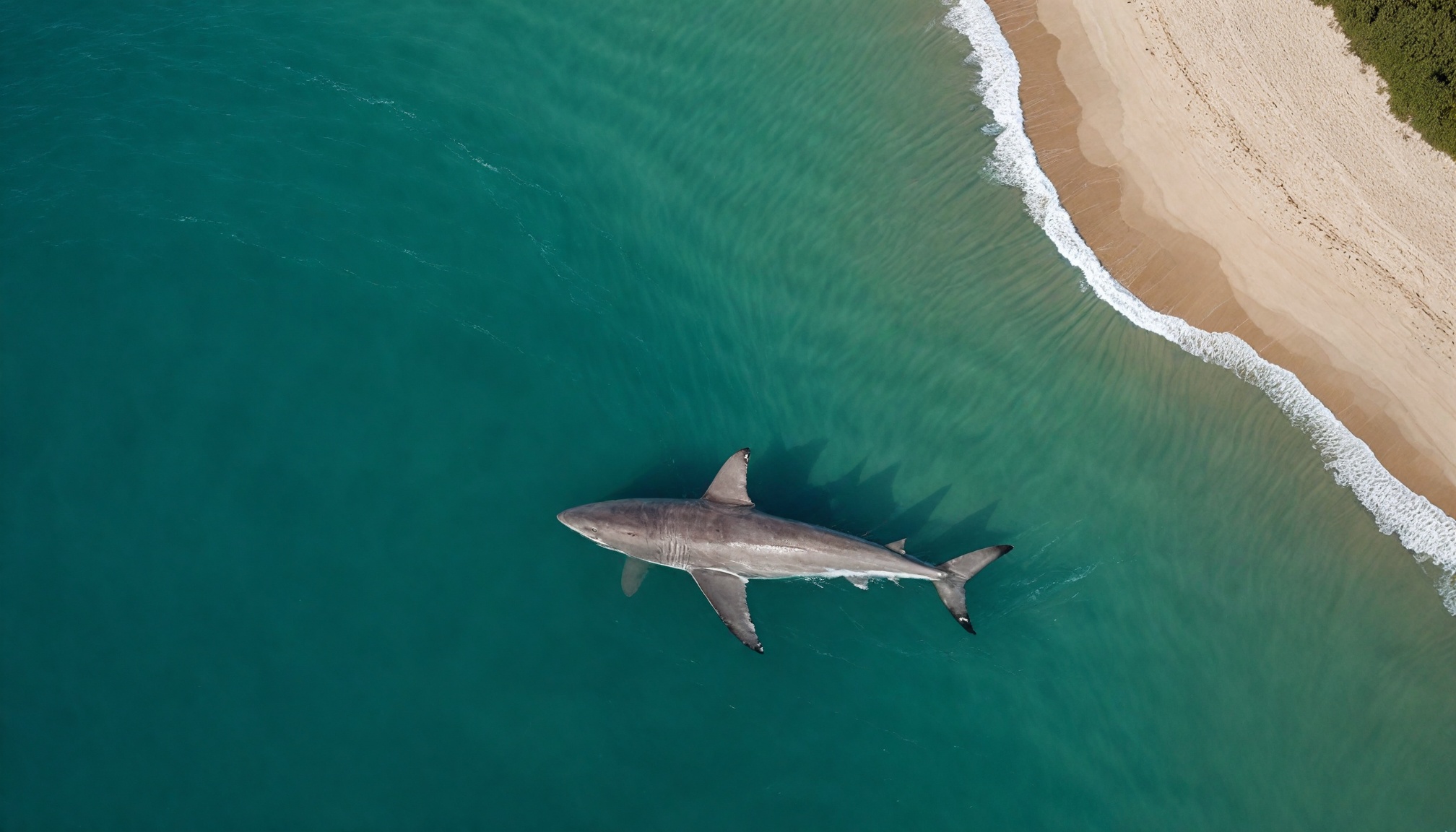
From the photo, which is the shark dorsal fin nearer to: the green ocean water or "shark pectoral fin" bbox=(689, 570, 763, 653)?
the green ocean water

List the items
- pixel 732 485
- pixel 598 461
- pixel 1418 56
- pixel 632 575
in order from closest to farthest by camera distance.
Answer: pixel 732 485
pixel 632 575
pixel 598 461
pixel 1418 56

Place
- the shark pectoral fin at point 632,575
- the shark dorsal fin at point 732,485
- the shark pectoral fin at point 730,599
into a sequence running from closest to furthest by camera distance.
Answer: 1. the shark pectoral fin at point 730,599
2. the shark dorsal fin at point 732,485
3. the shark pectoral fin at point 632,575

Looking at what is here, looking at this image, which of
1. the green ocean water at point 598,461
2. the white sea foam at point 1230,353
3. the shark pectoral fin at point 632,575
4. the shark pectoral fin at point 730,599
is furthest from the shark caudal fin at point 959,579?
the white sea foam at point 1230,353

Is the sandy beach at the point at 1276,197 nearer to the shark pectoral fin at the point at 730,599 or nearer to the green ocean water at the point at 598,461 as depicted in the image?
the green ocean water at the point at 598,461

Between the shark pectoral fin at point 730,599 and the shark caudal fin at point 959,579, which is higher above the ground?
the shark caudal fin at point 959,579

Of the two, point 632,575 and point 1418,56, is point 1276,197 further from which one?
point 632,575

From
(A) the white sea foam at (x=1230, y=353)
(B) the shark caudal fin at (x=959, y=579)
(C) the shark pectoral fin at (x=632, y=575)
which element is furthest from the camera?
(A) the white sea foam at (x=1230, y=353)

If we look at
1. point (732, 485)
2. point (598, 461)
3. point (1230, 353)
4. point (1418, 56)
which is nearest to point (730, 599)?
point (732, 485)
